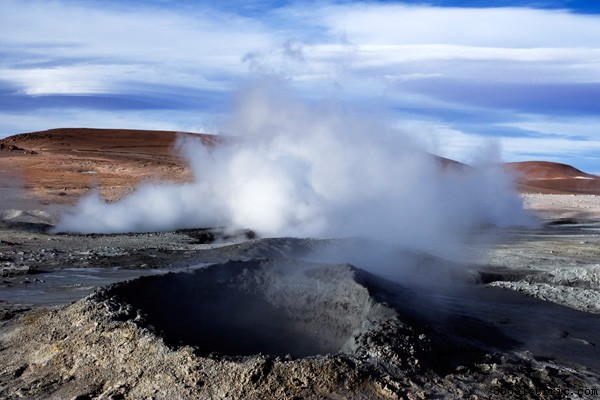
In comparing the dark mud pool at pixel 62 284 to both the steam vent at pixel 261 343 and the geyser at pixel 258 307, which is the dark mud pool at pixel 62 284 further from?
the steam vent at pixel 261 343

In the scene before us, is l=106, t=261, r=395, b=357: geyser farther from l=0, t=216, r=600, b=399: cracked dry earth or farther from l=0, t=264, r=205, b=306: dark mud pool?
l=0, t=264, r=205, b=306: dark mud pool

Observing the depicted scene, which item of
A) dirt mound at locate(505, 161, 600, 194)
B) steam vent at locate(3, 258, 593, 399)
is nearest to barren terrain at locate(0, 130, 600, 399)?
steam vent at locate(3, 258, 593, 399)

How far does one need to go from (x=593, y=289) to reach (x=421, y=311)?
13.8 feet

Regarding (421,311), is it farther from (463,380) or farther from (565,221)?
(565,221)

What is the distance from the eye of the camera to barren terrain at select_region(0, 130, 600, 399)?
6.00 meters

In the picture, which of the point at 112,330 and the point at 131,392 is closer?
the point at 131,392

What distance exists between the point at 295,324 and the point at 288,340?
35 centimetres

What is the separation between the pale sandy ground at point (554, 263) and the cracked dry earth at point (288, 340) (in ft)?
1.79

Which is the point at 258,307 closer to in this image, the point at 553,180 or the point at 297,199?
the point at 297,199

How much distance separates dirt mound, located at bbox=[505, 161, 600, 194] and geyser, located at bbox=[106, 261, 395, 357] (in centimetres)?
3116

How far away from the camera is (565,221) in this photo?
23.2 m

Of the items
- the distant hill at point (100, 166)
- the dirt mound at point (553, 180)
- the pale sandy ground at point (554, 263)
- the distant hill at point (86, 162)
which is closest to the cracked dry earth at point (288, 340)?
the pale sandy ground at point (554, 263)

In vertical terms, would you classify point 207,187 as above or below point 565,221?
above

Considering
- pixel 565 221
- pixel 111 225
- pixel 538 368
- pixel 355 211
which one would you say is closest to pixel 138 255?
pixel 111 225
